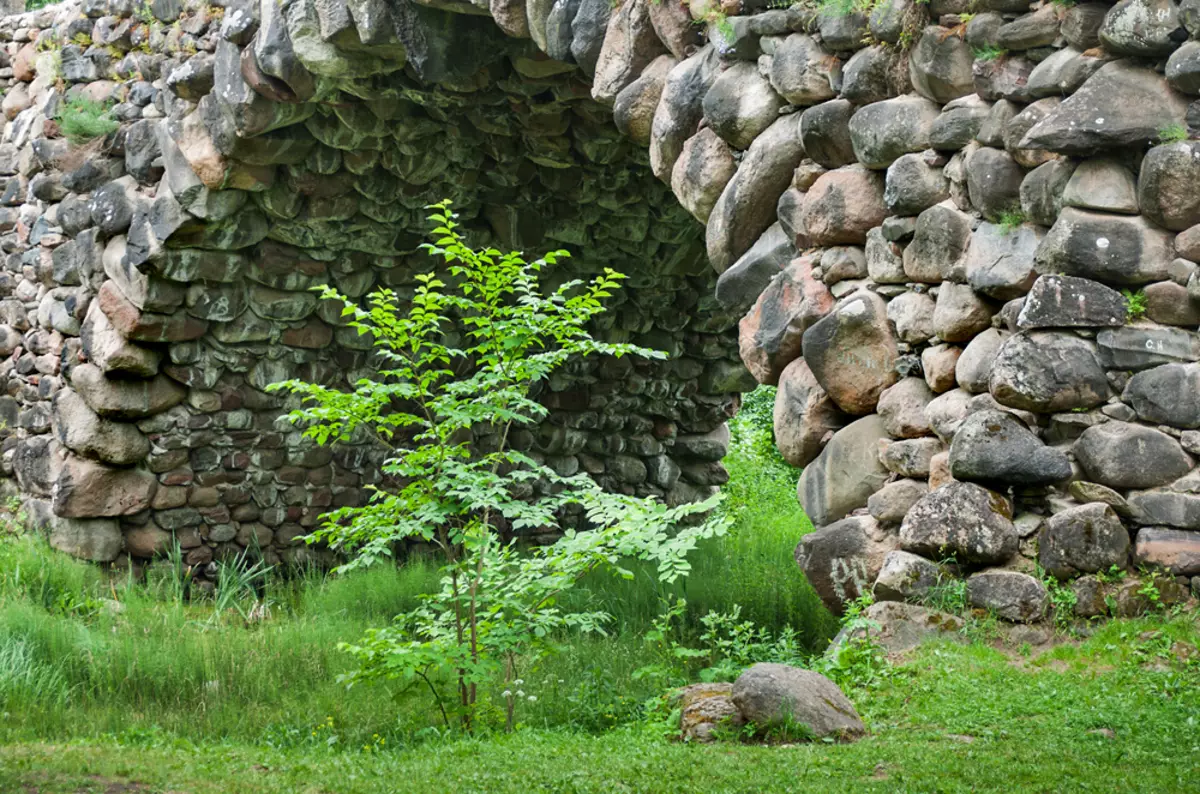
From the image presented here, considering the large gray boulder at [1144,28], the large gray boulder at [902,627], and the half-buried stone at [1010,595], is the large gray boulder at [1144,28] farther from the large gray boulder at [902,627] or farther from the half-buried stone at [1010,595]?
the large gray boulder at [902,627]

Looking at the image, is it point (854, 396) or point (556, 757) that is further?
point (854, 396)

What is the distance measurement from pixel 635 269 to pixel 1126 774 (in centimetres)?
780

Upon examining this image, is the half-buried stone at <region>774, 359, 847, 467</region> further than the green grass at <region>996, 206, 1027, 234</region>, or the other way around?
the half-buried stone at <region>774, 359, 847, 467</region>

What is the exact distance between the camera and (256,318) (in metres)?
9.22

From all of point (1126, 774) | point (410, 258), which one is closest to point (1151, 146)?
point (1126, 774)

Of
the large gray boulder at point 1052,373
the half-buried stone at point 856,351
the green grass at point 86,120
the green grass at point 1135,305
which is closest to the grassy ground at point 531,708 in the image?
the large gray boulder at point 1052,373

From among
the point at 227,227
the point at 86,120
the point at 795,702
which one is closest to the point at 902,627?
the point at 795,702

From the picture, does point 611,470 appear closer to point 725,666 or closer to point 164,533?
point 164,533

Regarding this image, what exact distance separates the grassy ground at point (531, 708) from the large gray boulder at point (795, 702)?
4.1 inches

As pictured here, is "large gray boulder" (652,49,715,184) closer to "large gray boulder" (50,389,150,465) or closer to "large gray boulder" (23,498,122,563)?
"large gray boulder" (50,389,150,465)

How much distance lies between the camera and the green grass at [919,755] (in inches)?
120

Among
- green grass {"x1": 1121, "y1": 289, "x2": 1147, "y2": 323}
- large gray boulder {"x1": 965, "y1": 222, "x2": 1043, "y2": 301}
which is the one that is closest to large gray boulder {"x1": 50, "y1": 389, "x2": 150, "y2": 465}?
large gray boulder {"x1": 965, "y1": 222, "x2": 1043, "y2": 301}

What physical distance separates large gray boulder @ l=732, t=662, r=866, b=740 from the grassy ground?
10cm

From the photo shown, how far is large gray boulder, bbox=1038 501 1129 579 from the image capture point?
3656 millimetres
